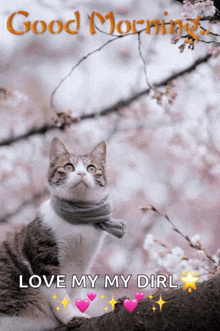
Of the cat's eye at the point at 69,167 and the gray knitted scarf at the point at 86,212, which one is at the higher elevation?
the cat's eye at the point at 69,167

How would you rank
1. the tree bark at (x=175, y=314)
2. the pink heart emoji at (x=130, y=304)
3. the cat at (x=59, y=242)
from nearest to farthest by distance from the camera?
the tree bark at (x=175, y=314) < the pink heart emoji at (x=130, y=304) < the cat at (x=59, y=242)

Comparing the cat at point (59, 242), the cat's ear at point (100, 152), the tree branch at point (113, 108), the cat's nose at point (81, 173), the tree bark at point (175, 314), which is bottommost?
the tree bark at point (175, 314)

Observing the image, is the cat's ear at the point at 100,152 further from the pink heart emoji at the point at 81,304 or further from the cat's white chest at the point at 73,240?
the pink heart emoji at the point at 81,304

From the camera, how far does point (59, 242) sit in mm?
805

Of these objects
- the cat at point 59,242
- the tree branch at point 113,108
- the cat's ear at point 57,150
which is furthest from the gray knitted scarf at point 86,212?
the tree branch at point 113,108

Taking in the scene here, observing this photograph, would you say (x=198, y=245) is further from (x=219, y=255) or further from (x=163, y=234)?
(x=163, y=234)

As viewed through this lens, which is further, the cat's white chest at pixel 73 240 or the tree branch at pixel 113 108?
the tree branch at pixel 113 108

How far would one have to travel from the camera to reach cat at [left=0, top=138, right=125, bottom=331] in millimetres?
795

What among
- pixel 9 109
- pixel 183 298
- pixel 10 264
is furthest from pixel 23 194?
pixel 183 298

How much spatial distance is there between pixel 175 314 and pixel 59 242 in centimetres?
34

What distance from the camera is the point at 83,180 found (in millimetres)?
799

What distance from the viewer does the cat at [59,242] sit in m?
0.79

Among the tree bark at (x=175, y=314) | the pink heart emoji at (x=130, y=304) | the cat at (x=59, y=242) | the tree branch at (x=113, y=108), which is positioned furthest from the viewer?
the tree branch at (x=113, y=108)

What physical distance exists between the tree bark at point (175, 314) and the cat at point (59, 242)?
160 mm
